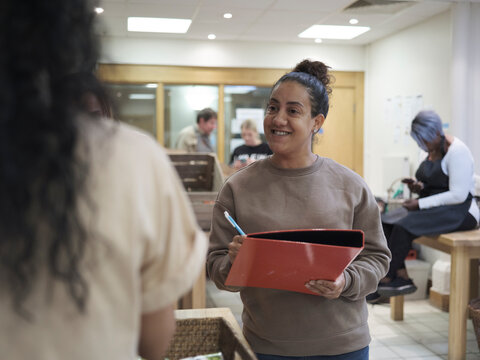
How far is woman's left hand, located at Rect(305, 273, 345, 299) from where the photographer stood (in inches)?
55.5

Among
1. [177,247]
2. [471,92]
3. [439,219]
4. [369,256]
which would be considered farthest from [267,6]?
[177,247]

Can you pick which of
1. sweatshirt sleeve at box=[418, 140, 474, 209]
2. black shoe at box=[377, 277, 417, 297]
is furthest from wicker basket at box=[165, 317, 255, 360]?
sweatshirt sleeve at box=[418, 140, 474, 209]

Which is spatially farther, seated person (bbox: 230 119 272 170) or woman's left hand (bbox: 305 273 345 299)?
seated person (bbox: 230 119 272 170)

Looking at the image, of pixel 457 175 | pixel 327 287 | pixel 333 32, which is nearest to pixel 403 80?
pixel 333 32

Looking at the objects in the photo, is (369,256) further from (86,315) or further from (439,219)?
(439,219)

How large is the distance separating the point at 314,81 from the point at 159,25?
5033 mm

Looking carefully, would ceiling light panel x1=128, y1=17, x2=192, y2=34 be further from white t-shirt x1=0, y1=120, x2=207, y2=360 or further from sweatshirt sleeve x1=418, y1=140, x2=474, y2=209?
white t-shirt x1=0, y1=120, x2=207, y2=360

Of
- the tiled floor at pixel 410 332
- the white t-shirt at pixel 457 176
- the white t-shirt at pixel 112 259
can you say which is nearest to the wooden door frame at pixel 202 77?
the tiled floor at pixel 410 332

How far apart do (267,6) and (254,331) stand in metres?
4.40

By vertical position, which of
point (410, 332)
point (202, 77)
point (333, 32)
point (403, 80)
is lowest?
point (410, 332)

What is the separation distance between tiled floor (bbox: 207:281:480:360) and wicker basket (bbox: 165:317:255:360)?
93.1 inches

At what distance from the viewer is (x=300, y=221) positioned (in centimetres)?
153

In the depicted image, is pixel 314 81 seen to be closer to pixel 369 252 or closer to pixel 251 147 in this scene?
pixel 369 252

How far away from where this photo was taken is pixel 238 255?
127cm
